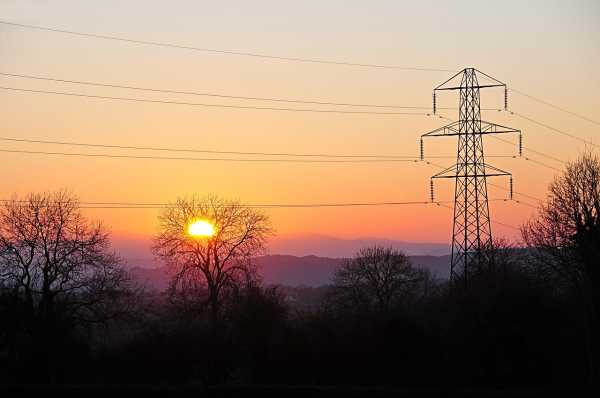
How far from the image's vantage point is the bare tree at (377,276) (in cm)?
7812

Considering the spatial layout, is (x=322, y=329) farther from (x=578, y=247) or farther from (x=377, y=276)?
(x=377, y=276)

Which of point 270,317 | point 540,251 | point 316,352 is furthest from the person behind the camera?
point 540,251

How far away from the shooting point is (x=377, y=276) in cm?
8381

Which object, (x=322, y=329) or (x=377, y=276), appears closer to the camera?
(x=322, y=329)

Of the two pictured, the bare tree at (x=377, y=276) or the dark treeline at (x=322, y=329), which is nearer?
the dark treeline at (x=322, y=329)

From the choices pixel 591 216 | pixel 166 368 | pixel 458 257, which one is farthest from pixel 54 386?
pixel 591 216

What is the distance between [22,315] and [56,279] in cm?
602

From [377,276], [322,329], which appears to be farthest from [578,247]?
[377,276]

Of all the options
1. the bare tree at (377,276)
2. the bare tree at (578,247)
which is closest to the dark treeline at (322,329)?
the bare tree at (578,247)

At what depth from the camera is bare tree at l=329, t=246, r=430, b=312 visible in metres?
78.1

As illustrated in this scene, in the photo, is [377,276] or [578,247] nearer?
[578,247]

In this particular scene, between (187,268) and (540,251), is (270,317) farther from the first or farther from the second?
(187,268)

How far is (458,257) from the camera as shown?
4747 centimetres

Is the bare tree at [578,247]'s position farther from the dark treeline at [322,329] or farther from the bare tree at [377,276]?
the bare tree at [377,276]
